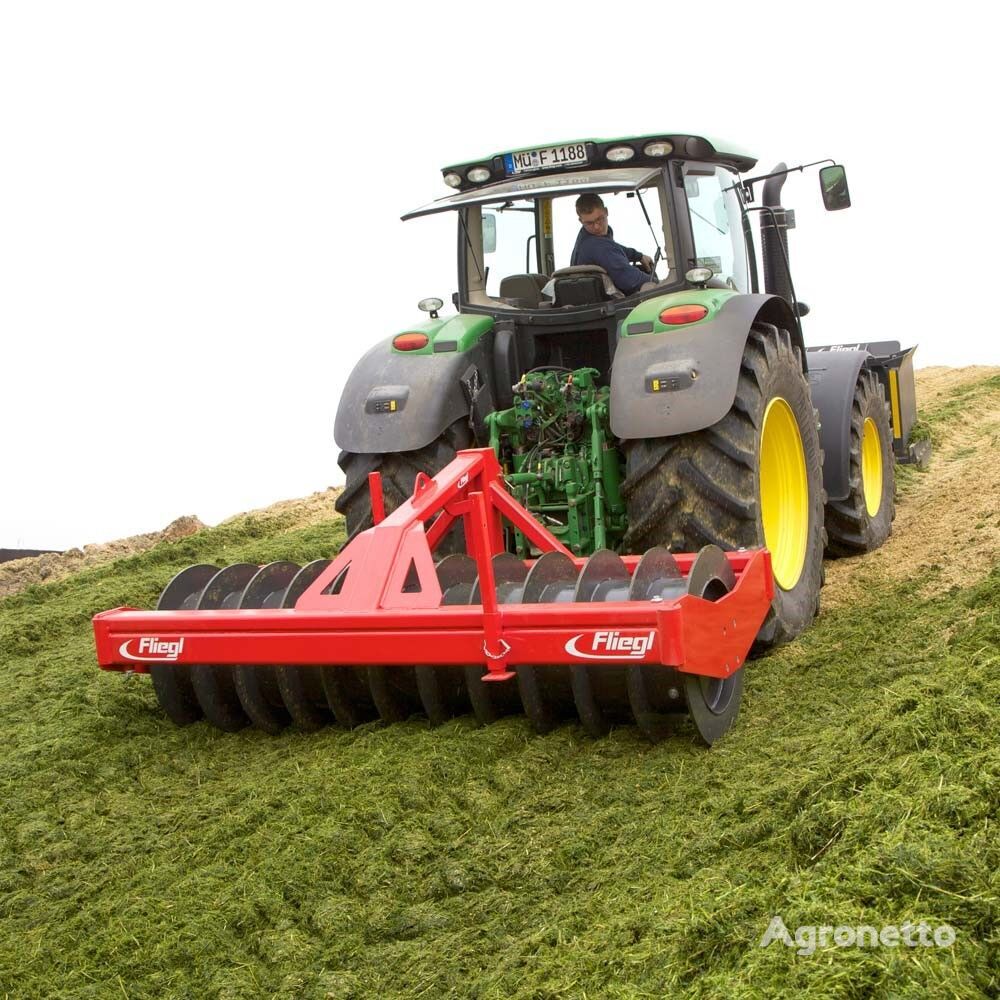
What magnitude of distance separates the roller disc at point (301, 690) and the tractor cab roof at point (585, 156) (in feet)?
7.14

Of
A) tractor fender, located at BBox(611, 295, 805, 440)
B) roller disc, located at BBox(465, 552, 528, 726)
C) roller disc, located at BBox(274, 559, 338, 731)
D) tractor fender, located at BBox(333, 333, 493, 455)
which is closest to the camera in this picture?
roller disc, located at BBox(465, 552, 528, 726)

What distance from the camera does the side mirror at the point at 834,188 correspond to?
6.11 meters

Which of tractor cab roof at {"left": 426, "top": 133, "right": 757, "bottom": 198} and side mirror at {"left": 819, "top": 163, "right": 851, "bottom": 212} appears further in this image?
A: side mirror at {"left": 819, "top": 163, "right": 851, "bottom": 212}

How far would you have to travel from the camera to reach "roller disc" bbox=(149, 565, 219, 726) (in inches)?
183

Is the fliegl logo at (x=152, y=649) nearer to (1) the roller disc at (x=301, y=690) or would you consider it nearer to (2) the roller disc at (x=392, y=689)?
(1) the roller disc at (x=301, y=690)

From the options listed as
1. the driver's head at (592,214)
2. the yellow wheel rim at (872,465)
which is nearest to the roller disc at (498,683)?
the driver's head at (592,214)

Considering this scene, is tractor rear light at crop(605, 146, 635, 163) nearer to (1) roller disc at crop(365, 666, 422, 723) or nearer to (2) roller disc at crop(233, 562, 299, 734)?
(2) roller disc at crop(233, 562, 299, 734)

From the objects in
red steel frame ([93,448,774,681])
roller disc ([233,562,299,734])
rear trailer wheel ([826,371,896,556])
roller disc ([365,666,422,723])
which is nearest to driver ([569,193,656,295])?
red steel frame ([93,448,774,681])

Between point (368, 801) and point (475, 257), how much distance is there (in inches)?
122

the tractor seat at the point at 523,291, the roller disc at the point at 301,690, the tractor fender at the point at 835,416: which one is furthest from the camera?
the tractor fender at the point at 835,416

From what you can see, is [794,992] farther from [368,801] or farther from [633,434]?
[633,434]

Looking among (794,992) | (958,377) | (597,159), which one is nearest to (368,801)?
(794,992)

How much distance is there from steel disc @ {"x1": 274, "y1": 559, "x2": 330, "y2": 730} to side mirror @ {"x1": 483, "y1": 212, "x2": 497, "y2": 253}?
7.29ft

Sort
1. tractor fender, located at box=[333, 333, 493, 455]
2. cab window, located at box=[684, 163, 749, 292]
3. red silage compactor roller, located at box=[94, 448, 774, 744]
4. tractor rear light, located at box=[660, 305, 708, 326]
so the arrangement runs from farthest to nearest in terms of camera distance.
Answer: cab window, located at box=[684, 163, 749, 292] < tractor fender, located at box=[333, 333, 493, 455] < tractor rear light, located at box=[660, 305, 708, 326] < red silage compactor roller, located at box=[94, 448, 774, 744]
